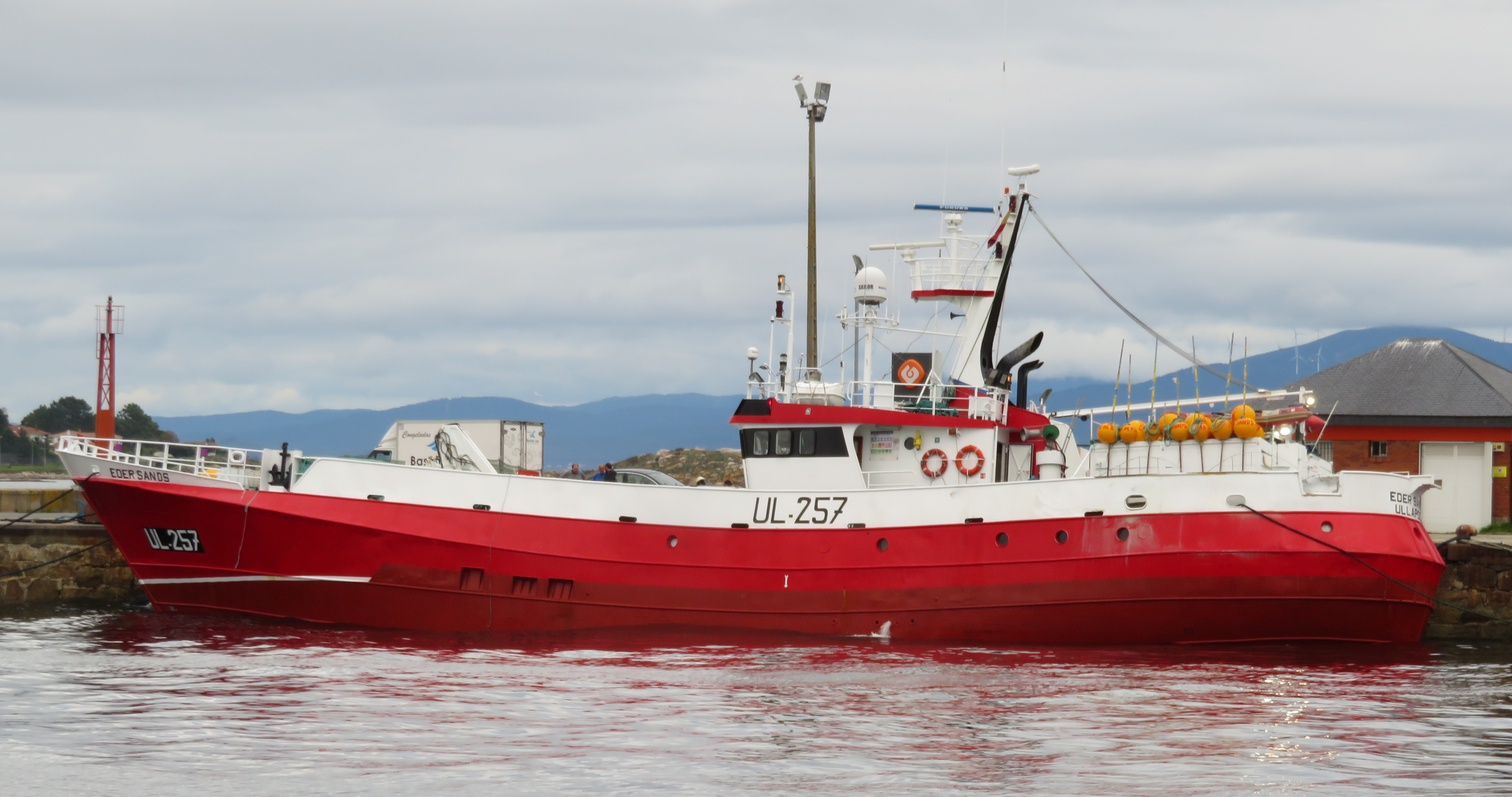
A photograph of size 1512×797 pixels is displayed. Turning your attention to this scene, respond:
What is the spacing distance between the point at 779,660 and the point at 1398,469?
61.8ft

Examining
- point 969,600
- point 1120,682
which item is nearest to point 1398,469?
point 969,600

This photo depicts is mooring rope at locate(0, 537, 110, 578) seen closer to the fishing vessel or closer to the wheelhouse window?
the fishing vessel

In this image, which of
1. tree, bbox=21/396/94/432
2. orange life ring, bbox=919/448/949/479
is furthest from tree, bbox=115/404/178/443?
orange life ring, bbox=919/448/949/479

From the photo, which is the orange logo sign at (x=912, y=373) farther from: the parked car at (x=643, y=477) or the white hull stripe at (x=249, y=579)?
the white hull stripe at (x=249, y=579)

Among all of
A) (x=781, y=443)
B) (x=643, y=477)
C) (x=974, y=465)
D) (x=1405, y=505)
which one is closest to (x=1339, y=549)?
(x=1405, y=505)

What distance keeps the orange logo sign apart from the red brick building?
1287 centimetres

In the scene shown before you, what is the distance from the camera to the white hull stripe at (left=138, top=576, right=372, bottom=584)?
2209 centimetres

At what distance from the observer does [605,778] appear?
12.7 meters

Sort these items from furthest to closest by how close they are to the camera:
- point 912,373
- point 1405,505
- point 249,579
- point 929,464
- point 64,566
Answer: point 64,566, point 912,373, point 929,464, point 249,579, point 1405,505

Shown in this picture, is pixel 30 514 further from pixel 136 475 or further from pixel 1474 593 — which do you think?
pixel 1474 593

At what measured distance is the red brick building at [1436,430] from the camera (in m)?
30.6

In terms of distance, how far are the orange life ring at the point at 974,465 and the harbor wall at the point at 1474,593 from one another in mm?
8611

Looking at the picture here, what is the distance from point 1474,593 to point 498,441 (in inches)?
907

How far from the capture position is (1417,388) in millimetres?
32219
